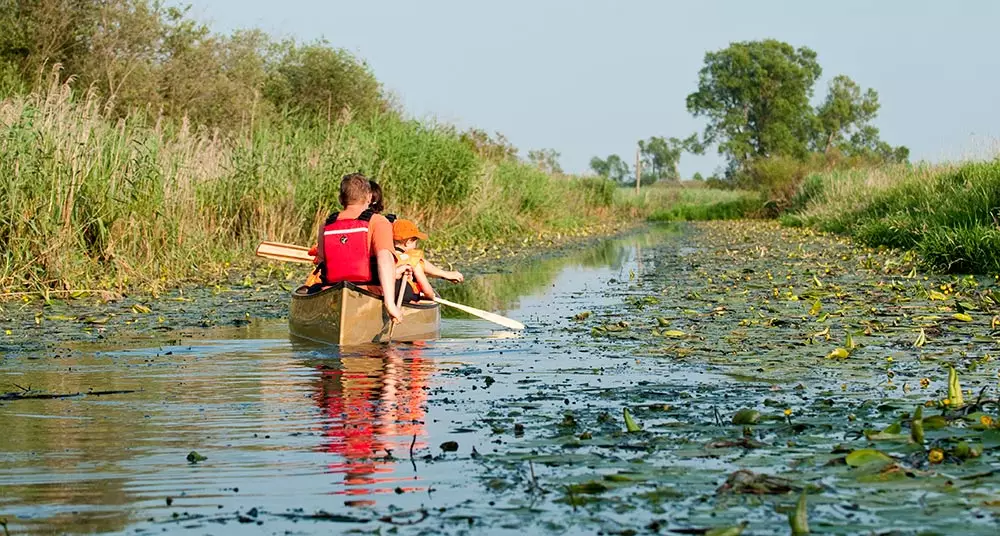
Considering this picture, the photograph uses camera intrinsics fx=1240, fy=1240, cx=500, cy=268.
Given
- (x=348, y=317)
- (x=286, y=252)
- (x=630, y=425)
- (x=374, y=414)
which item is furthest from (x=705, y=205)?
(x=630, y=425)

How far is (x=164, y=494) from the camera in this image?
502 centimetres

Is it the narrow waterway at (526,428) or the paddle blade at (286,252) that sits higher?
the paddle blade at (286,252)

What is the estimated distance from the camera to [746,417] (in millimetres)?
6141

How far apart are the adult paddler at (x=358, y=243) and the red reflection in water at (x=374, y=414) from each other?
0.65 metres

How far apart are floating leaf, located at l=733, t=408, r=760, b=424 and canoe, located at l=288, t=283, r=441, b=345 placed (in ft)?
15.4

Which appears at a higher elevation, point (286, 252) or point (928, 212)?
point (928, 212)

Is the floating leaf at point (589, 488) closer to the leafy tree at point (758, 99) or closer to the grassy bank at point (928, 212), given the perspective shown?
the grassy bank at point (928, 212)

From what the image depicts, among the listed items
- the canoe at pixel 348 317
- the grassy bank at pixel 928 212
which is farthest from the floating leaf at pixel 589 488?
the grassy bank at pixel 928 212

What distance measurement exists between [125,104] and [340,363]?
21015 millimetres

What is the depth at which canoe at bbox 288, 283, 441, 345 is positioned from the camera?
404 inches

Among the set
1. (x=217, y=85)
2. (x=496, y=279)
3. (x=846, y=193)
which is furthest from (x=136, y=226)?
(x=846, y=193)

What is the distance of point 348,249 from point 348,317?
1.93ft

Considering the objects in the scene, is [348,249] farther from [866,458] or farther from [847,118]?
[847,118]

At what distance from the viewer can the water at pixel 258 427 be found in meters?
4.82
